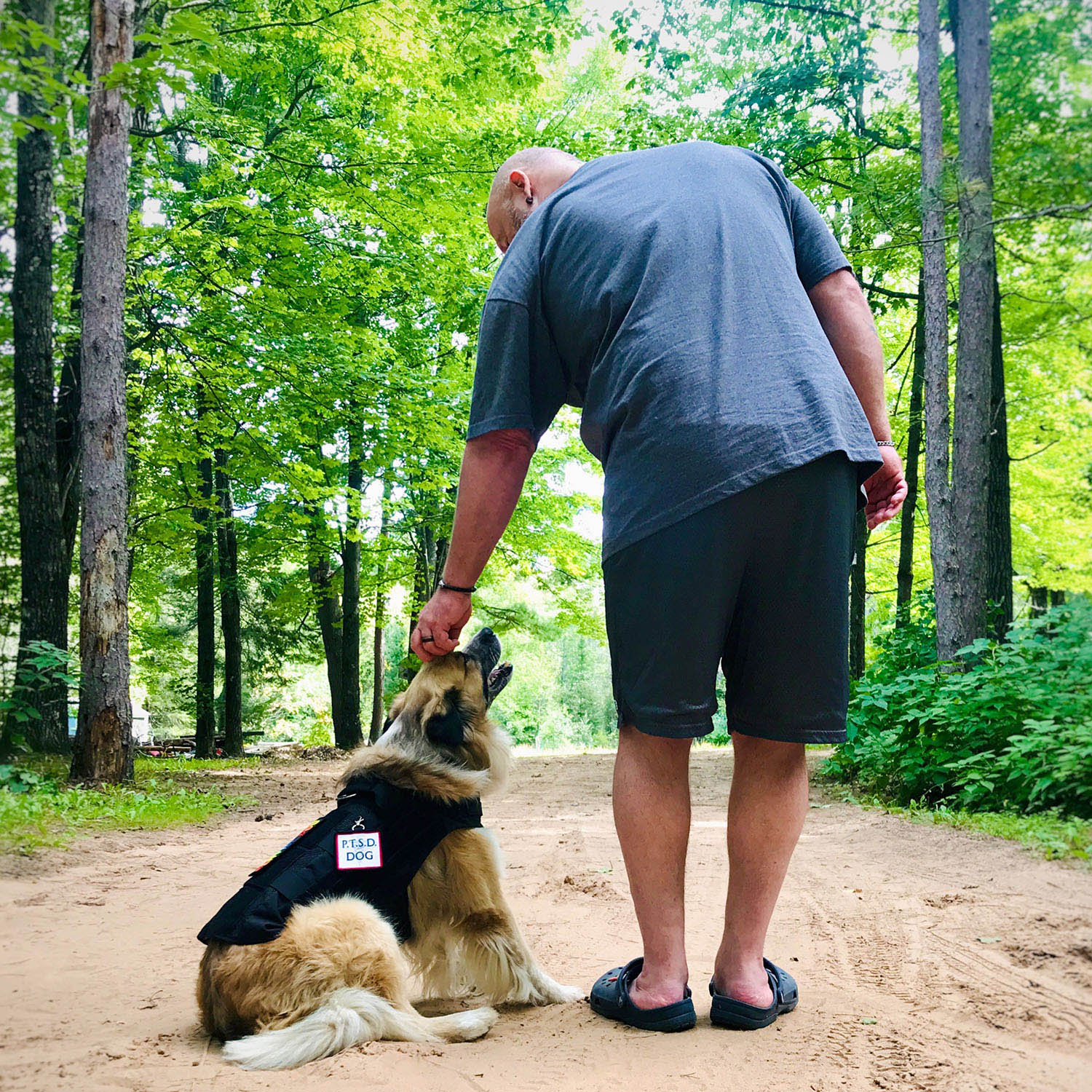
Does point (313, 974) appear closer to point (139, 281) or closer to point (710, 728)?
point (710, 728)


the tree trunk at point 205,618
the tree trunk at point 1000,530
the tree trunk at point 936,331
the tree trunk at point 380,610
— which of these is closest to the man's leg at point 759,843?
the tree trunk at point 936,331

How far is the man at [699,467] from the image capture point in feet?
6.05

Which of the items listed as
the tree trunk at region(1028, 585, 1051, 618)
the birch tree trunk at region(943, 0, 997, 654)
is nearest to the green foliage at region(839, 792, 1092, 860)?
the tree trunk at region(1028, 585, 1051, 618)

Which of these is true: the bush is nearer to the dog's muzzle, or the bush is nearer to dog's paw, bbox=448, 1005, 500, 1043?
dog's paw, bbox=448, 1005, 500, 1043

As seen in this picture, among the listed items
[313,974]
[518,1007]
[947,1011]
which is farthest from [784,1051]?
[313,974]

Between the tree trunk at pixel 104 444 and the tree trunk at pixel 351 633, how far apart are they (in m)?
5.18

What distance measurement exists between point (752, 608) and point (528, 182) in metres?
1.44

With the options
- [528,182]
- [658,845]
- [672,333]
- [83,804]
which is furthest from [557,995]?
[83,804]

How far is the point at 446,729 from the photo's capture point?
8.85 feet

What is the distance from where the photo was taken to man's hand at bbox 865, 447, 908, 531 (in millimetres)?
2174

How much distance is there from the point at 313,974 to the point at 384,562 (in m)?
14.1

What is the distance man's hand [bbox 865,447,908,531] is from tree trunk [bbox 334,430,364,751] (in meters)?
10.7

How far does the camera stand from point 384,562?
16031mm

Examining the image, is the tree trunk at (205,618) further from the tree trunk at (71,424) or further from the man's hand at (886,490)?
the man's hand at (886,490)
